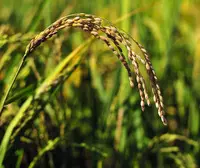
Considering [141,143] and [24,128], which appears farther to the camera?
[141,143]

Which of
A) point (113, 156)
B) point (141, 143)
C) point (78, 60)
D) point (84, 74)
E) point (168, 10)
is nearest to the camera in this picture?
point (78, 60)

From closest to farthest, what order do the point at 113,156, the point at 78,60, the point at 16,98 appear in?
1. the point at 16,98
2. the point at 78,60
3. the point at 113,156

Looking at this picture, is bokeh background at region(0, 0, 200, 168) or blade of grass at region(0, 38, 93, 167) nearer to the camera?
blade of grass at region(0, 38, 93, 167)

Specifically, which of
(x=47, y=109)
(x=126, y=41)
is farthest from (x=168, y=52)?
(x=126, y=41)

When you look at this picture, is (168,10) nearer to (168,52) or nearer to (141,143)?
(168,52)

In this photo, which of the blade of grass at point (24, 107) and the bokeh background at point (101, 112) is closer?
the blade of grass at point (24, 107)

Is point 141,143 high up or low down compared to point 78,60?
down

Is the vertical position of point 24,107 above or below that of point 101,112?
above

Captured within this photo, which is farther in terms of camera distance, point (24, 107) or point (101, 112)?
point (101, 112)
